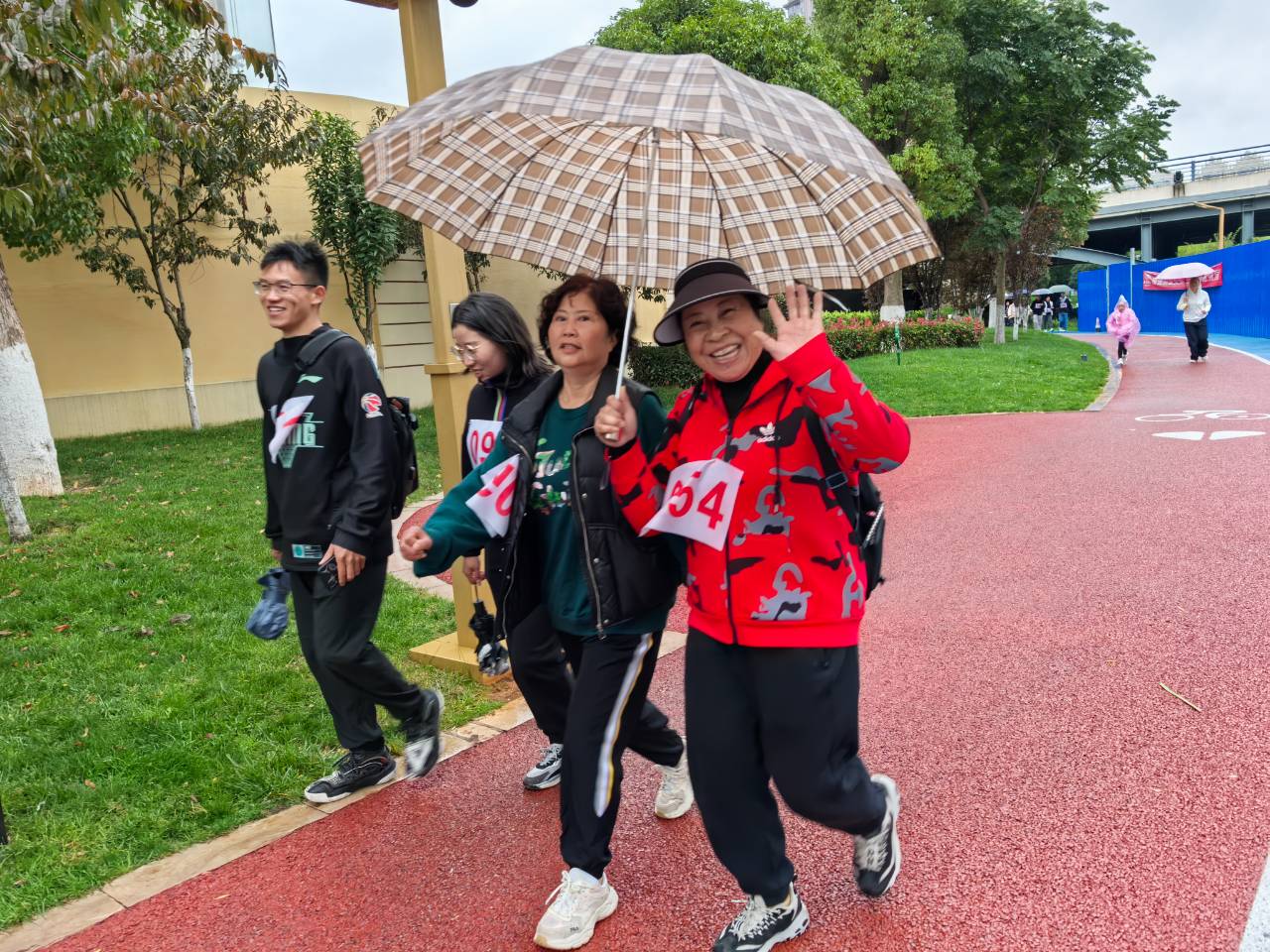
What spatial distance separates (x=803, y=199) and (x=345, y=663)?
211 cm

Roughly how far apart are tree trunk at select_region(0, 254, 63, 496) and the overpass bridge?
45941 millimetres

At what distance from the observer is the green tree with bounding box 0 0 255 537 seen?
4.67 m

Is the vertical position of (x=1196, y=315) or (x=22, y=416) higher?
(x=22, y=416)

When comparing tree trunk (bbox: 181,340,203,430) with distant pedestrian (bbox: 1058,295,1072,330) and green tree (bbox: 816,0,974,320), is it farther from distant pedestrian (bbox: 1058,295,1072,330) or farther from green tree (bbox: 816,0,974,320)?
distant pedestrian (bbox: 1058,295,1072,330)

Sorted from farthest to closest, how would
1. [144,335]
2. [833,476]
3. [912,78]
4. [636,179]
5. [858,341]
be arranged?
1. [912,78]
2. [858,341]
3. [144,335]
4. [636,179]
5. [833,476]

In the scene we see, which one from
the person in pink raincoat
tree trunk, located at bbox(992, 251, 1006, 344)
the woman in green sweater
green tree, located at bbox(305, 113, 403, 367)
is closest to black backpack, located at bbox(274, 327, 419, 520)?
the woman in green sweater

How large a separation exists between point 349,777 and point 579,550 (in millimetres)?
1486

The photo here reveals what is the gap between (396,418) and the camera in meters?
3.29

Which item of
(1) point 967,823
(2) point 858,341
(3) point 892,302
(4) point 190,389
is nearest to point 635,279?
(1) point 967,823

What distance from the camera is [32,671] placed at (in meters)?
4.79

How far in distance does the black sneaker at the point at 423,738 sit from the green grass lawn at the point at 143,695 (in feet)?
1.56

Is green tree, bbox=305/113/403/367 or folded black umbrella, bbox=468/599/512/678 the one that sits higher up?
green tree, bbox=305/113/403/367

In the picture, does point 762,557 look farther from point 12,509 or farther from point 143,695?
point 12,509

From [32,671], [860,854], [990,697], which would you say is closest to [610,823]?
[860,854]
